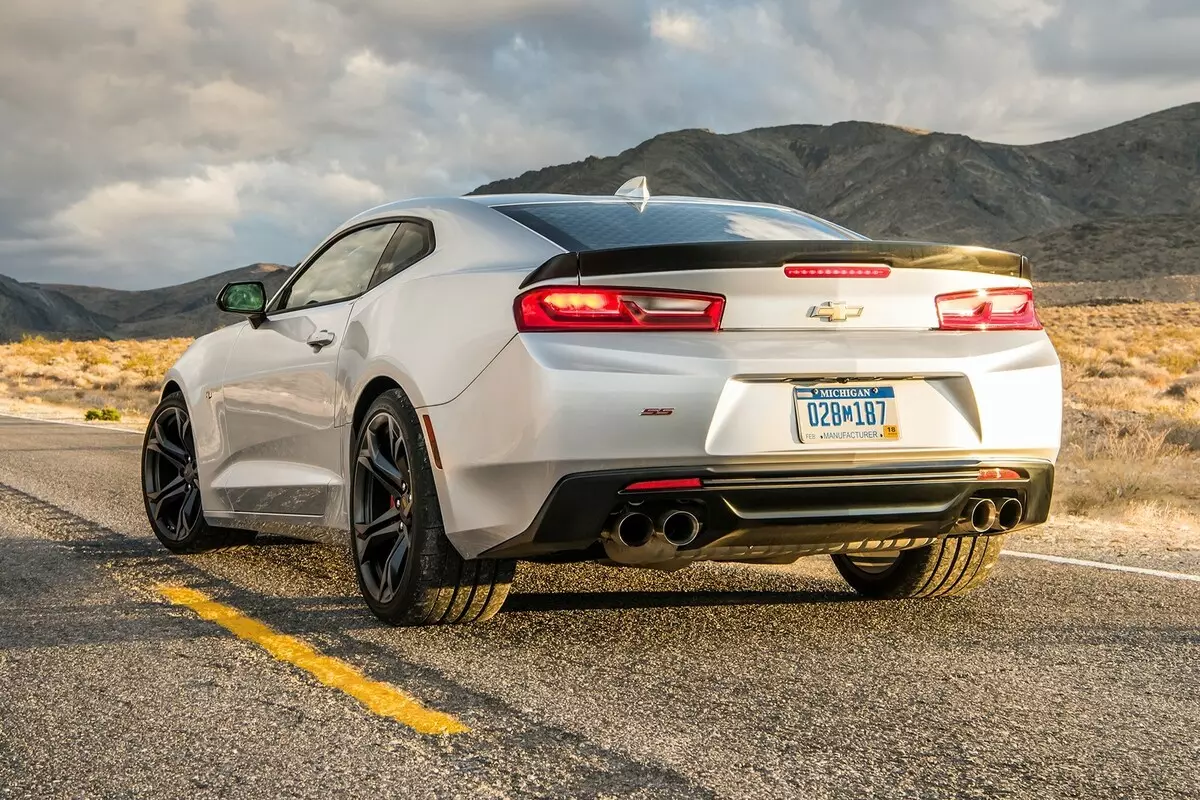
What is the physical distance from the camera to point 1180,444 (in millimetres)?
15234

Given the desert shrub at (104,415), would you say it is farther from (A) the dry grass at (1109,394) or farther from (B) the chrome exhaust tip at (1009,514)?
(B) the chrome exhaust tip at (1009,514)

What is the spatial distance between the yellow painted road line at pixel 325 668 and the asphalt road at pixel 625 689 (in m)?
0.05

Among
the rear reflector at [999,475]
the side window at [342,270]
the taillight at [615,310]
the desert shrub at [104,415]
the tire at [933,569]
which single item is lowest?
the desert shrub at [104,415]

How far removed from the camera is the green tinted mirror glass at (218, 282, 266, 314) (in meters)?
6.21

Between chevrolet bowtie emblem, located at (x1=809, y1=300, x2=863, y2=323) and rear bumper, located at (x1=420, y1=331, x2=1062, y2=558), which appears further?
chevrolet bowtie emblem, located at (x1=809, y1=300, x2=863, y2=323)

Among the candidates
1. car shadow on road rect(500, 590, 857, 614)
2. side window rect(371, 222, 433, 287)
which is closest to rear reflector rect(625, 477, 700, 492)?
car shadow on road rect(500, 590, 857, 614)

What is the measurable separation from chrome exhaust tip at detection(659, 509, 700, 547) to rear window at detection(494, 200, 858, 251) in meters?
0.89

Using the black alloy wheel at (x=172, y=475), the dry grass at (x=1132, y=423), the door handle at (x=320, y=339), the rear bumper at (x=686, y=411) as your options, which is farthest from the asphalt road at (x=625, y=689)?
the dry grass at (x=1132, y=423)

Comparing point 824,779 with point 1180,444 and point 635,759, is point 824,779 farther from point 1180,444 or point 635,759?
point 1180,444

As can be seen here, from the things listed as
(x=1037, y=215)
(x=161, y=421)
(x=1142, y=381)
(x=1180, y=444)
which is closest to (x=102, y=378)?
(x=1142, y=381)

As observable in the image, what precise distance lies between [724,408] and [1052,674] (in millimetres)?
1354

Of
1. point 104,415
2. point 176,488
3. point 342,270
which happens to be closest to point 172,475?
point 176,488

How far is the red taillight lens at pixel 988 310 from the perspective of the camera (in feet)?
14.9

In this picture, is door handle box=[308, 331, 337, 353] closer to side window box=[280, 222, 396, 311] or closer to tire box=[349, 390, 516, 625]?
side window box=[280, 222, 396, 311]
